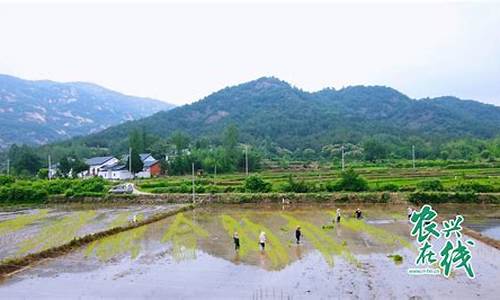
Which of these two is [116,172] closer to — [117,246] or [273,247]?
[117,246]

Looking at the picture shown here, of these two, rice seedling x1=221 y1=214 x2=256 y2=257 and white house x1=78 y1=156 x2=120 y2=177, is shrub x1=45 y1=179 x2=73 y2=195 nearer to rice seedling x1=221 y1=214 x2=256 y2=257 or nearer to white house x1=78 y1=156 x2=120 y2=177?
rice seedling x1=221 y1=214 x2=256 y2=257

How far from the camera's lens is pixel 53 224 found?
113 ft

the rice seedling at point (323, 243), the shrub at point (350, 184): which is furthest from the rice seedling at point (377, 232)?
the shrub at point (350, 184)

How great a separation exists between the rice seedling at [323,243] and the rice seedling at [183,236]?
19.3 ft

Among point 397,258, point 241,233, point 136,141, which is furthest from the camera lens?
point 136,141

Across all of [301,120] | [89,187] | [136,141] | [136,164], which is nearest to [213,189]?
[89,187]

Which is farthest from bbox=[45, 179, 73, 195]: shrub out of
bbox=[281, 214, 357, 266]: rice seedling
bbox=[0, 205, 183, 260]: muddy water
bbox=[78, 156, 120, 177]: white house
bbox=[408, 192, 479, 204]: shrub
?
bbox=[408, 192, 479, 204]: shrub

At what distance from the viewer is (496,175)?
54.9 meters

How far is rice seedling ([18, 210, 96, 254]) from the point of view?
25641 mm

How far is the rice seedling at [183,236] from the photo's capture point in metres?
23.5

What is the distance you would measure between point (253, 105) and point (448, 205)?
142 m

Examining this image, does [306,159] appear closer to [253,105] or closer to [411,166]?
[411,166]

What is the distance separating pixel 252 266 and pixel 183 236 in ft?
30.8

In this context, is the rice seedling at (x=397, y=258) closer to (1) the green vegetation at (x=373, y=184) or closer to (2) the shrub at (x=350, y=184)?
(1) the green vegetation at (x=373, y=184)
